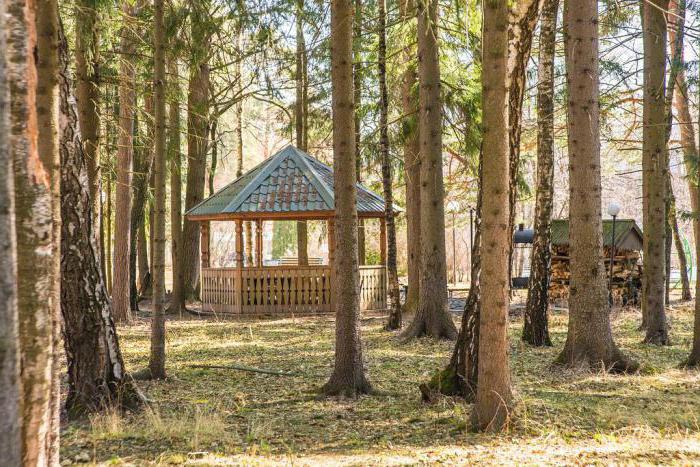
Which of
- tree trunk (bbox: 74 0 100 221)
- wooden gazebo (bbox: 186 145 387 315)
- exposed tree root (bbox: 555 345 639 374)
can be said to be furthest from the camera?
wooden gazebo (bbox: 186 145 387 315)

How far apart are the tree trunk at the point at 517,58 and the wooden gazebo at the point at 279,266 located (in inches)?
424

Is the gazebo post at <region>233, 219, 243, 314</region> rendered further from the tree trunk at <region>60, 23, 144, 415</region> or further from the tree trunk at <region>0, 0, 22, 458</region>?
the tree trunk at <region>0, 0, 22, 458</region>

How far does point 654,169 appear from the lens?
12070mm

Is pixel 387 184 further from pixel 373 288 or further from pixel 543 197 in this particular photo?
pixel 373 288

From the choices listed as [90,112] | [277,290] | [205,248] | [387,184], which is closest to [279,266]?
[277,290]

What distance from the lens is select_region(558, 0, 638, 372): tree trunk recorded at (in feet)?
29.8

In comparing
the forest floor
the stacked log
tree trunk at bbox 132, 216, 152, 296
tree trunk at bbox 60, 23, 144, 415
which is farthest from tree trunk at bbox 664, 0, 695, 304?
tree trunk at bbox 132, 216, 152, 296

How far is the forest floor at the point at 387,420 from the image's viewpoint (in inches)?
210

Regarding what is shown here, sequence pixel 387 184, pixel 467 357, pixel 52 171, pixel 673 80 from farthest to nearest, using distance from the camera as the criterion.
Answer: pixel 673 80
pixel 387 184
pixel 467 357
pixel 52 171

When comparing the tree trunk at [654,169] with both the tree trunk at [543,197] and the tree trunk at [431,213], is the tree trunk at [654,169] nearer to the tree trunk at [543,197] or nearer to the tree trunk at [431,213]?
the tree trunk at [543,197]

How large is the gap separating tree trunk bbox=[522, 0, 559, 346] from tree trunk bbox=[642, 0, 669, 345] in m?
1.76

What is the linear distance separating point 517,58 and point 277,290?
1262 cm

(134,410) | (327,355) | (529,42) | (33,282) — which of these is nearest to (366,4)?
(327,355)

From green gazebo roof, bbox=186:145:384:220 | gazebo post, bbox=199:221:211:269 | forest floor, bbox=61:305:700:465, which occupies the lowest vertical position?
forest floor, bbox=61:305:700:465
